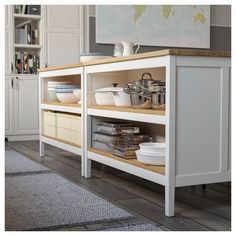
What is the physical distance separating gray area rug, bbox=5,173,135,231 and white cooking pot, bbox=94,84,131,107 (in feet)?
1.81

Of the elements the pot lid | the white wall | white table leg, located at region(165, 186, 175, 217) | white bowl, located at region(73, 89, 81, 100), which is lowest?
white table leg, located at region(165, 186, 175, 217)

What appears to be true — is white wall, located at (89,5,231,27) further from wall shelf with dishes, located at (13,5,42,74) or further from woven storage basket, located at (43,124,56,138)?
woven storage basket, located at (43,124,56,138)

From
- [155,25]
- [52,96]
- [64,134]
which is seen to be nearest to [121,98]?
[64,134]

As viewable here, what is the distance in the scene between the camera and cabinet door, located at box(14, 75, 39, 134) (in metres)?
5.07

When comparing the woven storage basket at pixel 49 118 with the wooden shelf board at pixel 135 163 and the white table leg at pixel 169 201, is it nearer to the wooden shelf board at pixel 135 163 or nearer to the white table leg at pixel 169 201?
the wooden shelf board at pixel 135 163

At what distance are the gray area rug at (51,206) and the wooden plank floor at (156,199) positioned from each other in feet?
0.26

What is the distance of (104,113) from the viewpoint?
8.93ft

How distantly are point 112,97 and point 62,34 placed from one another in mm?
2631

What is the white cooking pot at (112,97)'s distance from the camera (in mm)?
2639

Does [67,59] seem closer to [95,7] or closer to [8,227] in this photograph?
[95,7]

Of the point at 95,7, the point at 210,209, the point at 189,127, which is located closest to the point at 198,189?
the point at 210,209

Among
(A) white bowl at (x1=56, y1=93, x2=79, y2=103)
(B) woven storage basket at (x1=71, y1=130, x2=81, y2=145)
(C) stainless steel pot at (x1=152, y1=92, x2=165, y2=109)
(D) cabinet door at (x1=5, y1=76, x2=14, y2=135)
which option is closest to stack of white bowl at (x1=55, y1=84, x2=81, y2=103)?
(A) white bowl at (x1=56, y1=93, x2=79, y2=103)

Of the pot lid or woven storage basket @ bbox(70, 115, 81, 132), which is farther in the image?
woven storage basket @ bbox(70, 115, 81, 132)

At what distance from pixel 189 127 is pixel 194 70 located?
0.26 m
